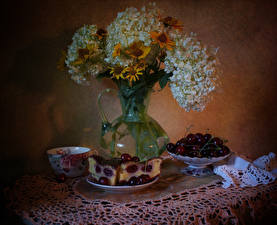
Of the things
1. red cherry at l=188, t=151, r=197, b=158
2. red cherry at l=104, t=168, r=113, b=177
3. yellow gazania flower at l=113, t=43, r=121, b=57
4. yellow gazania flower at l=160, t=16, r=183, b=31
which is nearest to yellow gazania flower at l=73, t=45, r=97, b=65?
yellow gazania flower at l=113, t=43, r=121, b=57

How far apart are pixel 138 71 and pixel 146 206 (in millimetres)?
401

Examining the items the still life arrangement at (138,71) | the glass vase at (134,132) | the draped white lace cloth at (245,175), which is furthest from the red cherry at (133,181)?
the draped white lace cloth at (245,175)

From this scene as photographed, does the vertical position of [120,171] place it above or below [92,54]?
below

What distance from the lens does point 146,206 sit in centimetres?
67

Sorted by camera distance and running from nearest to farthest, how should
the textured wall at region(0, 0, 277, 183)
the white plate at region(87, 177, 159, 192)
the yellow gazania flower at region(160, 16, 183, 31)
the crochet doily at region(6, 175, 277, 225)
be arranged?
the crochet doily at region(6, 175, 277, 225)
the white plate at region(87, 177, 159, 192)
the yellow gazania flower at region(160, 16, 183, 31)
the textured wall at region(0, 0, 277, 183)

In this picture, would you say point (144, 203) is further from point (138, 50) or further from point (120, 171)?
point (138, 50)

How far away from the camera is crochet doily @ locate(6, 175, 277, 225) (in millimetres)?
611

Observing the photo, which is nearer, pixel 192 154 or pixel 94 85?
pixel 192 154

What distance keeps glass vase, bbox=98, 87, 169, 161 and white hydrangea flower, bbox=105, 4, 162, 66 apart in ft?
0.51

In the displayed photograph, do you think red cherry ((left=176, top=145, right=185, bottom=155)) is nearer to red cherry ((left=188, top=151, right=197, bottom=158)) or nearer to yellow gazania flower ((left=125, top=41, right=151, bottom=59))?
red cherry ((left=188, top=151, right=197, bottom=158))

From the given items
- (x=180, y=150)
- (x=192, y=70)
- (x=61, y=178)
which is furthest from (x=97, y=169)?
(x=192, y=70)

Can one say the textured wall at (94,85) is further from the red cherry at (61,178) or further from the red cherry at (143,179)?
the red cherry at (143,179)

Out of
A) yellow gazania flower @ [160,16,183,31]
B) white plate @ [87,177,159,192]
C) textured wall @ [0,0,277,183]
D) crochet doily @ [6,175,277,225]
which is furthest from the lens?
textured wall @ [0,0,277,183]

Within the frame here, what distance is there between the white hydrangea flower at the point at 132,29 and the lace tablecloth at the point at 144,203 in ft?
1.28
